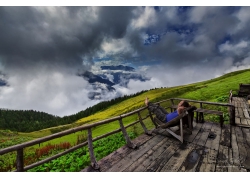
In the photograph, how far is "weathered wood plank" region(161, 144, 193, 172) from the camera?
4035 mm

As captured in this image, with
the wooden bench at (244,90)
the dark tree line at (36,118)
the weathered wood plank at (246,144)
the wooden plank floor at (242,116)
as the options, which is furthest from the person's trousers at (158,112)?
the dark tree line at (36,118)

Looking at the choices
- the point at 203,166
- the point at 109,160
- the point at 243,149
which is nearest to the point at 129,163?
the point at 109,160

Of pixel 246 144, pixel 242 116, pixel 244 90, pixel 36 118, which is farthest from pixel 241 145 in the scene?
pixel 36 118

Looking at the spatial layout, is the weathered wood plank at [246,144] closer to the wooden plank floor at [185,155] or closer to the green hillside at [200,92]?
the wooden plank floor at [185,155]

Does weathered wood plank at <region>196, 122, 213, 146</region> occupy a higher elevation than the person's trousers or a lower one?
lower

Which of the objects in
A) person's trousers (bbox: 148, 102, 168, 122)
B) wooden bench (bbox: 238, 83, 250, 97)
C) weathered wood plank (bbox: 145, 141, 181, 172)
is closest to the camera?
weathered wood plank (bbox: 145, 141, 181, 172)

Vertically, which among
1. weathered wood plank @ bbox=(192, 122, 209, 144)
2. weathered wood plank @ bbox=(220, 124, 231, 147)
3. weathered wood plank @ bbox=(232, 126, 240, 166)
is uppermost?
weathered wood plank @ bbox=(192, 122, 209, 144)

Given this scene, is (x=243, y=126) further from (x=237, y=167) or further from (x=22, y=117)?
(x=22, y=117)

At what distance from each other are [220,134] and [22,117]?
178181 millimetres

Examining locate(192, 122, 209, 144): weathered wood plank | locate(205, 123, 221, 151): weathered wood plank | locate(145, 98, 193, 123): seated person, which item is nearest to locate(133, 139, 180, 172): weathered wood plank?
locate(192, 122, 209, 144): weathered wood plank

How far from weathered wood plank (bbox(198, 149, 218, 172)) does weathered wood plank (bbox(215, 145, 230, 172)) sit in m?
0.09

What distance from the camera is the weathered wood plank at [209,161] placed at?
3947 millimetres

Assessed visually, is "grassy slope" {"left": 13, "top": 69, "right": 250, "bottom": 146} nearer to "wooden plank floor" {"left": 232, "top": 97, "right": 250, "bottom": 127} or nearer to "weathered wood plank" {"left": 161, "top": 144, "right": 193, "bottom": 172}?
"wooden plank floor" {"left": 232, "top": 97, "right": 250, "bottom": 127}

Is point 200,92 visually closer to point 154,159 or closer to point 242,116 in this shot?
point 242,116
